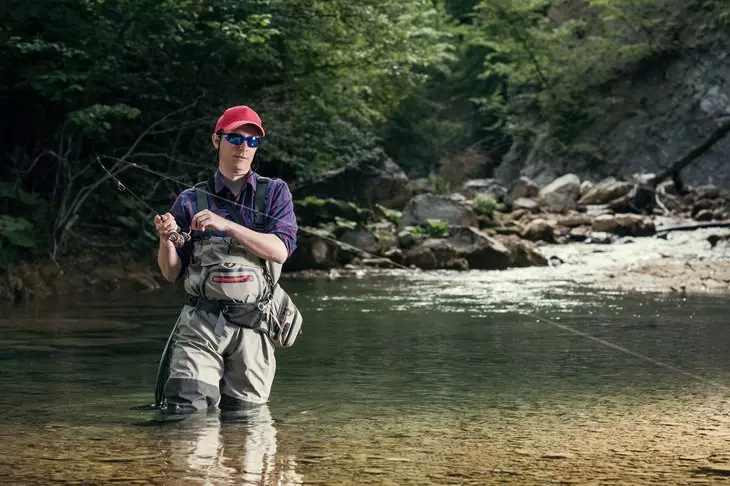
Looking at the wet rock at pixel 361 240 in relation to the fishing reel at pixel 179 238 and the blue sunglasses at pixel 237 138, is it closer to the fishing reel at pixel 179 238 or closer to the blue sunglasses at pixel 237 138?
the blue sunglasses at pixel 237 138

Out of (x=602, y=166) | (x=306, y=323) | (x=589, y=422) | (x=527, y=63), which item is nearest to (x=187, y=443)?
(x=589, y=422)

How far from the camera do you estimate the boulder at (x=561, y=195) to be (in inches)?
1442

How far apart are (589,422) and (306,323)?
704cm

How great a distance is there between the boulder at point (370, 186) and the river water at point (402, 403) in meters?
16.1

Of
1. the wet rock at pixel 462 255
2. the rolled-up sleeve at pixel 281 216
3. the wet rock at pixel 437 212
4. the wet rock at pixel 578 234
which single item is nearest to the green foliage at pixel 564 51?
the wet rock at pixel 578 234

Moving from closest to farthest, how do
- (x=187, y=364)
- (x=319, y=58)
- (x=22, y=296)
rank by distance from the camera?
Result: 1. (x=187, y=364)
2. (x=22, y=296)
3. (x=319, y=58)

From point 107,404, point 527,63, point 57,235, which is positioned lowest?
point 107,404

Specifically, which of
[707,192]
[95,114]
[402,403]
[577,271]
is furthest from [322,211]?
[402,403]

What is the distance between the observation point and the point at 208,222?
5871mm

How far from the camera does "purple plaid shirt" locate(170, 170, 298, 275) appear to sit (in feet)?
20.7

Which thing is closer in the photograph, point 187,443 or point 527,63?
point 187,443

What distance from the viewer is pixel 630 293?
18.0 m

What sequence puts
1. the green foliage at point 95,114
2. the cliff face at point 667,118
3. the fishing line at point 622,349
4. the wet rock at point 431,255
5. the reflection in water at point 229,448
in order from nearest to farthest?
the reflection in water at point 229,448 < the fishing line at point 622,349 < the green foliage at point 95,114 < the wet rock at point 431,255 < the cliff face at point 667,118

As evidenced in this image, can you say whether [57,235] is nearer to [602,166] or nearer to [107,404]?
[107,404]
